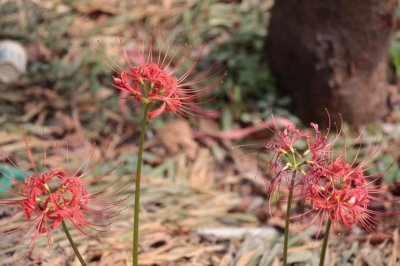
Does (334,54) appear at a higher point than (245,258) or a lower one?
higher

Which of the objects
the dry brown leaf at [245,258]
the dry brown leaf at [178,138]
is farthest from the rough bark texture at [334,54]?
the dry brown leaf at [245,258]

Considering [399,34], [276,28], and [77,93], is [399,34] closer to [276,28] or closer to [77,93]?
[276,28]

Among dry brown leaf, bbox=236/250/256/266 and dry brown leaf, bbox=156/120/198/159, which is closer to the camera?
dry brown leaf, bbox=236/250/256/266

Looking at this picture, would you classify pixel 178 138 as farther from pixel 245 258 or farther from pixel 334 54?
pixel 245 258

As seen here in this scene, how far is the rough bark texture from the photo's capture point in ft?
10.0

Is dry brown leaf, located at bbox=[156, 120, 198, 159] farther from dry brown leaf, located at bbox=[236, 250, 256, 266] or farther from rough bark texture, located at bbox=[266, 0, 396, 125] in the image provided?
dry brown leaf, located at bbox=[236, 250, 256, 266]

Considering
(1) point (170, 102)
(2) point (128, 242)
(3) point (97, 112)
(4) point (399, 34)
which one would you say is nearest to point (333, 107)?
(4) point (399, 34)

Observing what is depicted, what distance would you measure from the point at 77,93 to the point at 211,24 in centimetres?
109

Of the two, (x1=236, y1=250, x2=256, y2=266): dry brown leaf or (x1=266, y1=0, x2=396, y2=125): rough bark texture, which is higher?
(x1=266, y1=0, x2=396, y2=125): rough bark texture

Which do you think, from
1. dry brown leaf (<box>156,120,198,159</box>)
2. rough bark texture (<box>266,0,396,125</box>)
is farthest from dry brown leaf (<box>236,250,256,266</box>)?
rough bark texture (<box>266,0,396,125</box>)

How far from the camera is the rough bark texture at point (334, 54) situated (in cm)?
305

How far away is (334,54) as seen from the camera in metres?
3.13

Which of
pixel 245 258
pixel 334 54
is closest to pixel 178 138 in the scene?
pixel 334 54

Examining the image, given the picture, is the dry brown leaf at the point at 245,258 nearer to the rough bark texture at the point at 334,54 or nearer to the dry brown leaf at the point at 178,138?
the dry brown leaf at the point at 178,138
